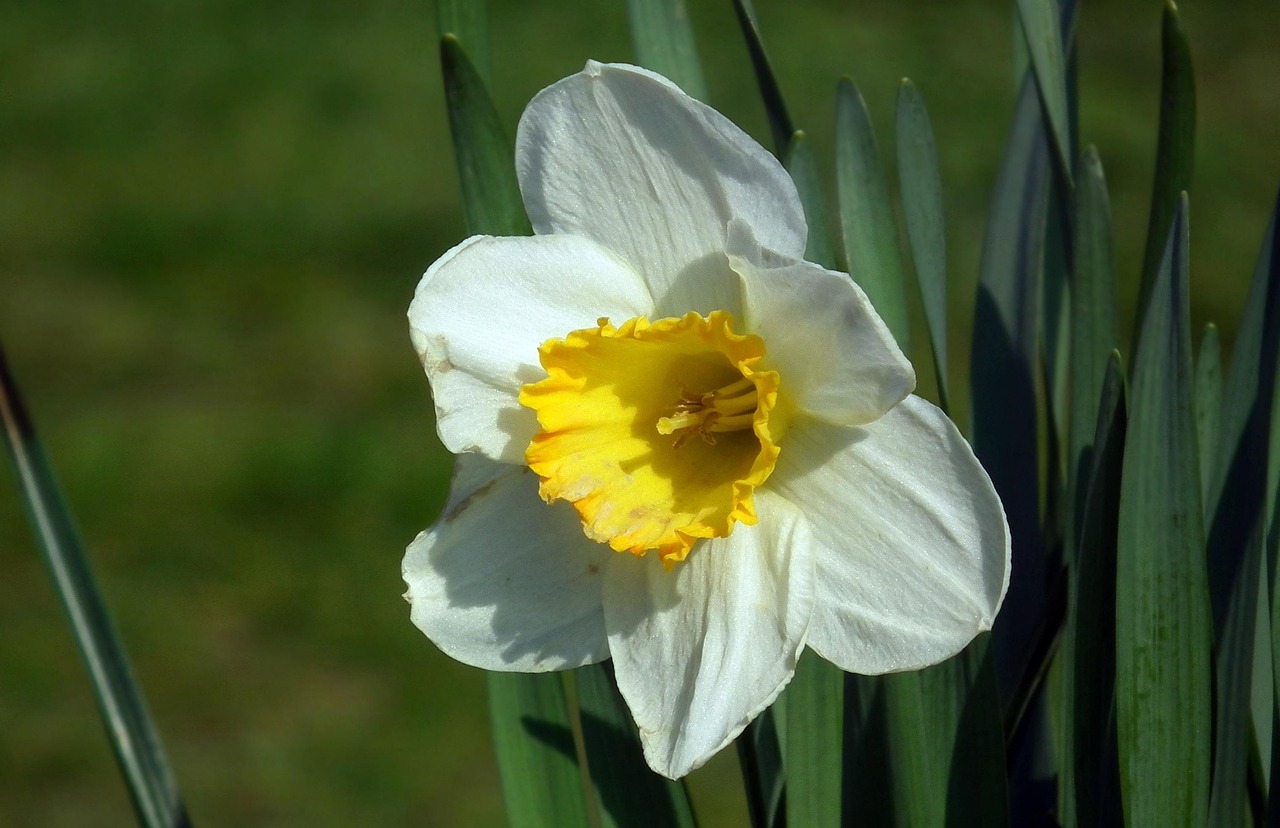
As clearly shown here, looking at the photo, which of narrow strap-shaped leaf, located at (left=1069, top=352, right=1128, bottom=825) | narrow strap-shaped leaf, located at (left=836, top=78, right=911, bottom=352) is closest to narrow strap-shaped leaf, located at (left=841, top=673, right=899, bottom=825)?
narrow strap-shaped leaf, located at (left=1069, top=352, right=1128, bottom=825)

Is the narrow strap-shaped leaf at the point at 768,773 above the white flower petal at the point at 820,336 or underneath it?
underneath

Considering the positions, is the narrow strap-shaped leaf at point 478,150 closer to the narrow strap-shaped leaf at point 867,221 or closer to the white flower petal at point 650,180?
the white flower petal at point 650,180

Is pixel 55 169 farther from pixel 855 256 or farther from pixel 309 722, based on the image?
pixel 855 256

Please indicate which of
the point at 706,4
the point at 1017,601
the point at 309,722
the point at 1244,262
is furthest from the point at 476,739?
the point at 706,4

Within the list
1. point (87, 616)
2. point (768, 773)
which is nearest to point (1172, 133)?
point (768, 773)

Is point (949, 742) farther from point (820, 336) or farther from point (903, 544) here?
point (820, 336)

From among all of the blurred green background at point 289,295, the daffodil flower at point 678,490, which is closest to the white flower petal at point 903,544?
the daffodil flower at point 678,490
